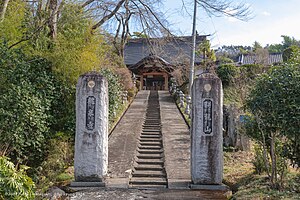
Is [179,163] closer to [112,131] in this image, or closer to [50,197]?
[50,197]

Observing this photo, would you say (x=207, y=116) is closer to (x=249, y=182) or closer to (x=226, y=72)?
(x=249, y=182)

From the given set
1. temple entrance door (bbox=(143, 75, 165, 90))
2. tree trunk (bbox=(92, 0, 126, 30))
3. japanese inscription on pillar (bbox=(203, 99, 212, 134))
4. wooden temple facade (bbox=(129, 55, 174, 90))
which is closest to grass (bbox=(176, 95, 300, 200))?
japanese inscription on pillar (bbox=(203, 99, 212, 134))

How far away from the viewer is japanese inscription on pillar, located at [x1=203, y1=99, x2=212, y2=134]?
6.18 meters

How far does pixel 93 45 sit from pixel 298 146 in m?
7.27

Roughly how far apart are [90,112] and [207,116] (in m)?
2.46

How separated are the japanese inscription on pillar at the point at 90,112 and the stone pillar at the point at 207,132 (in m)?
2.12

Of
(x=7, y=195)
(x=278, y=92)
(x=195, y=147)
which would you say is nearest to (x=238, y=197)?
(x=195, y=147)

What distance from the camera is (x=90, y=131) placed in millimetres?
6383

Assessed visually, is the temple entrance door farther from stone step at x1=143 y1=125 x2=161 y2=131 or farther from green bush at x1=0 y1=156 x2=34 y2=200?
green bush at x1=0 y1=156 x2=34 y2=200

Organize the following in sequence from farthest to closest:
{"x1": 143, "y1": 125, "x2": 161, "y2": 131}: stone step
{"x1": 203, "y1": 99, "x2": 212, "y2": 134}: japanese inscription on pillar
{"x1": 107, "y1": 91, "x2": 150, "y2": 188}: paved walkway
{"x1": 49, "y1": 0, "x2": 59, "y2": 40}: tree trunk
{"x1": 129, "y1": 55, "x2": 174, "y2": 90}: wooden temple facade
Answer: {"x1": 129, "y1": 55, "x2": 174, "y2": 90}: wooden temple facade, {"x1": 143, "y1": 125, "x2": 161, "y2": 131}: stone step, {"x1": 49, "y1": 0, "x2": 59, "y2": 40}: tree trunk, {"x1": 107, "y1": 91, "x2": 150, "y2": 188}: paved walkway, {"x1": 203, "y1": 99, "x2": 212, "y2": 134}: japanese inscription on pillar

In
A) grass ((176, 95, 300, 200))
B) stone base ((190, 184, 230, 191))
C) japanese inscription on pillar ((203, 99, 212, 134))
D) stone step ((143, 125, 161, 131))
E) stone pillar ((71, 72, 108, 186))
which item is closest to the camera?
grass ((176, 95, 300, 200))

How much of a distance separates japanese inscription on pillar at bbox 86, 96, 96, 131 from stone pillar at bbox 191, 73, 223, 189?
2.12 meters

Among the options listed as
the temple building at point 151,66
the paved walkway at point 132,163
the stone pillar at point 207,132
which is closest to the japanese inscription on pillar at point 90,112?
the paved walkway at point 132,163

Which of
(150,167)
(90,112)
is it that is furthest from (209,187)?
(90,112)
